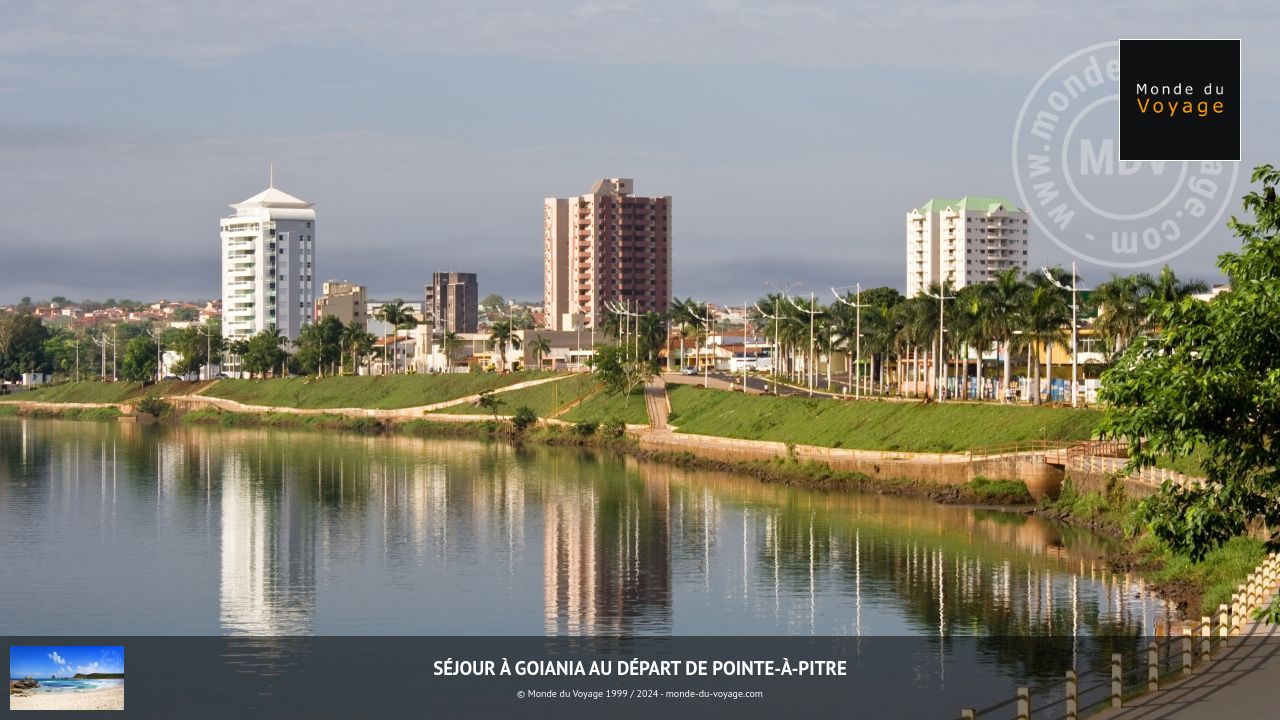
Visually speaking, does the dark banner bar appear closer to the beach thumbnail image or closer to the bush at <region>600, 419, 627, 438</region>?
the beach thumbnail image

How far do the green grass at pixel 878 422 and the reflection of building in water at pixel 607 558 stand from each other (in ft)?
46.8

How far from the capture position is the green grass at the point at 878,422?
97.6 metres

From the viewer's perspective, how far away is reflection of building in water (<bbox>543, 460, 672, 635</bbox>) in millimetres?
58969

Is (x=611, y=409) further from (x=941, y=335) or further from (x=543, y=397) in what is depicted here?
(x=941, y=335)

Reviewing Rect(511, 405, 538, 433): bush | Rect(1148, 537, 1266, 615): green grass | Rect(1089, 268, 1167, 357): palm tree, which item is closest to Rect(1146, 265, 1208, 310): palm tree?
Rect(1089, 268, 1167, 357): palm tree

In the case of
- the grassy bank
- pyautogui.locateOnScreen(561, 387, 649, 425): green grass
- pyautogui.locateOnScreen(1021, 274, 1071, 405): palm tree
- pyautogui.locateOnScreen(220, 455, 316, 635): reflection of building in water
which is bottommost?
pyautogui.locateOnScreen(220, 455, 316, 635): reflection of building in water

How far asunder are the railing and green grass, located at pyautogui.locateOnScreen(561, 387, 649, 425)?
108 metres

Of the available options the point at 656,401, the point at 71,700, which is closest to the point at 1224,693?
the point at 71,700

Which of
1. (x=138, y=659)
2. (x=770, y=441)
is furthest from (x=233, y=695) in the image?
(x=770, y=441)

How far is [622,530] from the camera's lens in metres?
85.7

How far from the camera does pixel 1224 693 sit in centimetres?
3531

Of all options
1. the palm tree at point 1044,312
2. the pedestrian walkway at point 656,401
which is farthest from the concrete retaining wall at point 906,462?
the pedestrian walkway at point 656,401

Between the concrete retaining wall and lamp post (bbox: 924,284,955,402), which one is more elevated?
lamp post (bbox: 924,284,955,402)

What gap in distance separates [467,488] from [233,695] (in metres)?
65.3
